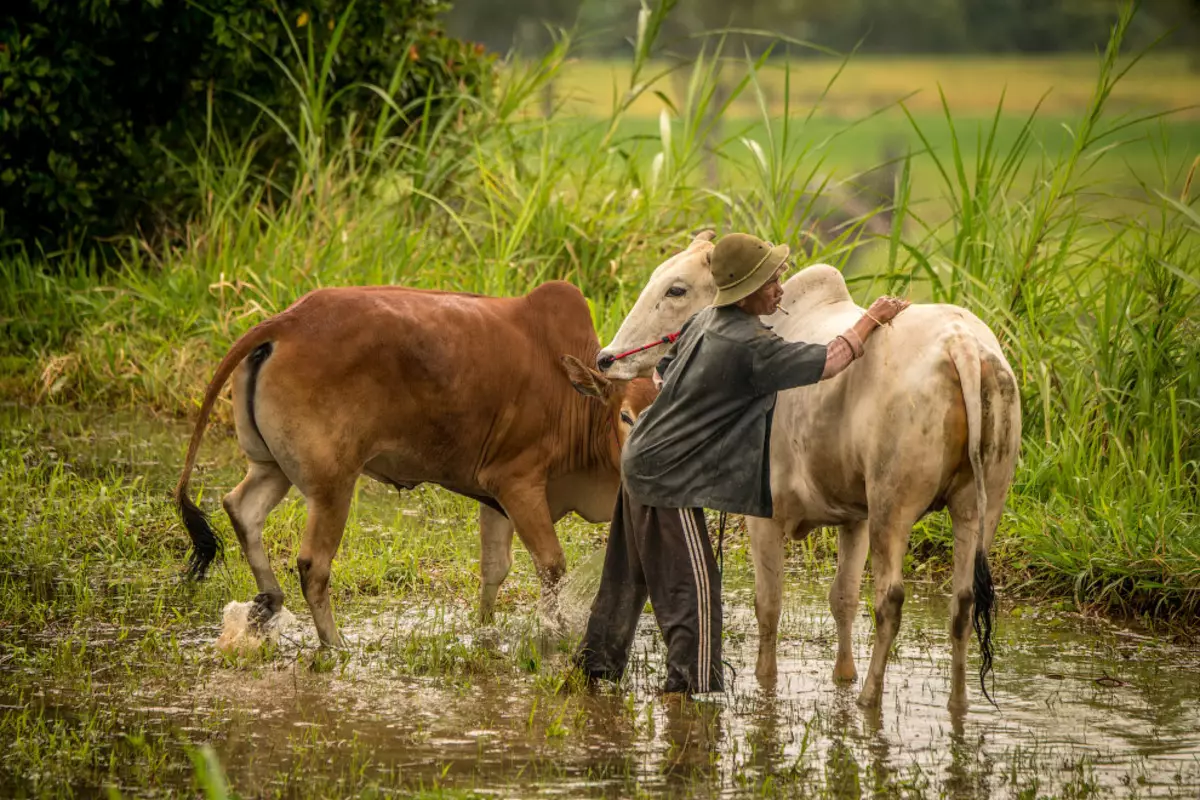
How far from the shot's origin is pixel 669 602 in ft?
16.4

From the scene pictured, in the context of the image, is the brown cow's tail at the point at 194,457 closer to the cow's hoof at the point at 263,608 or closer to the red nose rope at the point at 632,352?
the cow's hoof at the point at 263,608

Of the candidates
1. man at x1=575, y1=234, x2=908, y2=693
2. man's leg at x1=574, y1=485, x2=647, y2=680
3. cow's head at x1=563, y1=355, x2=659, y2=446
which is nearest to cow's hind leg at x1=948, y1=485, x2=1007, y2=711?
man at x1=575, y1=234, x2=908, y2=693

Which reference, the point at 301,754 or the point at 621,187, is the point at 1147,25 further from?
the point at 301,754

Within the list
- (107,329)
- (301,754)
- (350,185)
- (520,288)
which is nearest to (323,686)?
(301,754)

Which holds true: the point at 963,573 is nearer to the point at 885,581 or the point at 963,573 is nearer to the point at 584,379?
the point at 885,581

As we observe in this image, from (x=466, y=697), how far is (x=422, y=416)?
1056 mm

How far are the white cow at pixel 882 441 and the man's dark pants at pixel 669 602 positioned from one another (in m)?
0.35

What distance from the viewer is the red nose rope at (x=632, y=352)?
5367 millimetres

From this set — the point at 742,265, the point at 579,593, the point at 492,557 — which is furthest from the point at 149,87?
the point at 742,265

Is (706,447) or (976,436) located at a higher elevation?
(976,436)

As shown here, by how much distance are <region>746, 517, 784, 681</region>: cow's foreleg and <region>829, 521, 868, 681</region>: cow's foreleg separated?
0.24m

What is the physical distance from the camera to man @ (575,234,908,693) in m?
4.85

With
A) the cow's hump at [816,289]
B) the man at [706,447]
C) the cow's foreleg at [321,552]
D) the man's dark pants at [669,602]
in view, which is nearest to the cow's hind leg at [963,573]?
the man at [706,447]

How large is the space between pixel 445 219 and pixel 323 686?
5.29 m
